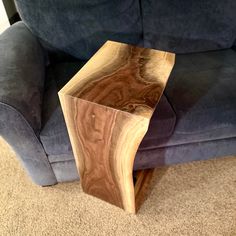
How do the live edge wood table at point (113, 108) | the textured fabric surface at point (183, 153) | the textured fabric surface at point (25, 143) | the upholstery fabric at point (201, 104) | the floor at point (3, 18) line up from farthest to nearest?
the floor at point (3, 18)
the textured fabric surface at point (183, 153)
the upholstery fabric at point (201, 104)
the textured fabric surface at point (25, 143)
the live edge wood table at point (113, 108)

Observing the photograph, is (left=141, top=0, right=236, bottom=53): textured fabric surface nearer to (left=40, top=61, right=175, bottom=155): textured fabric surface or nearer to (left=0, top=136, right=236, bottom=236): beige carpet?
(left=40, top=61, right=175, bottom=155): textured fabric surface

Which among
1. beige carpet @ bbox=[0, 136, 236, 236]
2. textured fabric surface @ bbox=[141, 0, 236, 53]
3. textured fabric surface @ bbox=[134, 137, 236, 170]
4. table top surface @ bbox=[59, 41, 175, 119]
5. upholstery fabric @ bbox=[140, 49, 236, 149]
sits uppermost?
table top surface @ bbox=[59, 41, 175, 119]

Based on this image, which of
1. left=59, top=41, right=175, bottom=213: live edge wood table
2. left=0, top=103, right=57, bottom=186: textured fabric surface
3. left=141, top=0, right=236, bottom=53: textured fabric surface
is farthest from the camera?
left=141, top=0, right=236, bottom=53: textured fabric surface

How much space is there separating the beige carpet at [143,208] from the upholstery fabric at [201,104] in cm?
25

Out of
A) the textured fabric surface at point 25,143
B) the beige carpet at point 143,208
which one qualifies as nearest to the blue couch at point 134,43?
the textured fabric surface at point 25,143

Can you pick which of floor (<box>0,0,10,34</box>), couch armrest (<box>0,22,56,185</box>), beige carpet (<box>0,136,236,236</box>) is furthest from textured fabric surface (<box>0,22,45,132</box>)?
floor (<box>0,0,10,34</box>)

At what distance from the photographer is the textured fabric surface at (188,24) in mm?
1204

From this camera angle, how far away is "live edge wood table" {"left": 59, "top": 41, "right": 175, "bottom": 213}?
0.67 meters

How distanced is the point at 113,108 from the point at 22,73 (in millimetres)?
504

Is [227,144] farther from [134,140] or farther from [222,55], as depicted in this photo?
[134,140]

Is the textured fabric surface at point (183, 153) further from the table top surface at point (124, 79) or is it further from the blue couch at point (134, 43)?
the table top surface at point (124, 79)

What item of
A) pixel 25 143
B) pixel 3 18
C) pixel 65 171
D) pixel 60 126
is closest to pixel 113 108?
pixel 60 126

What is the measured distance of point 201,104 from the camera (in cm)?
97

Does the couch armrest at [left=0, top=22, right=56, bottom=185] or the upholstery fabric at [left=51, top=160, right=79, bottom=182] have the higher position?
the couch armrest at [left=0, top=22, right=56, bottom=185]
